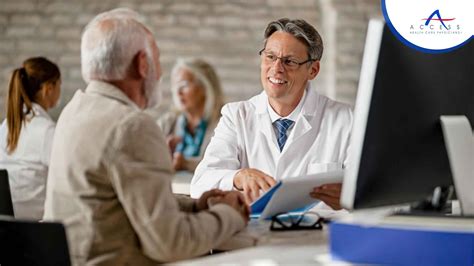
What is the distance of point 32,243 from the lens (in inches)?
85.5

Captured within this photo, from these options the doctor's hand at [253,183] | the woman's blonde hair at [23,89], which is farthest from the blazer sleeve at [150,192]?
the woman's blonde hair at [23,89]

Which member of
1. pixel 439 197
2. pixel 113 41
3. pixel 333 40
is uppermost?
pixel 333 40

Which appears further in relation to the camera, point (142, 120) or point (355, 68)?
point (355, 68)

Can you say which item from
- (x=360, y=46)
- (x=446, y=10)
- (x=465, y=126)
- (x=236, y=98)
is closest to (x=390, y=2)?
(x=446, y=10)

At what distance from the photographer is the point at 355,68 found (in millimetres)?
6836

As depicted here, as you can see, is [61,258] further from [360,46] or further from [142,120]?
[360,46]

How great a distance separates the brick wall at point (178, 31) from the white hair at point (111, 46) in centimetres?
500

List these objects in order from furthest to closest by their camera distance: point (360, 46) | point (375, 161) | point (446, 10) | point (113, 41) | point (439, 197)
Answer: point (360, 46) < point (446, 10) < point (113, 41) < point (439, 197) < point (375, 161)

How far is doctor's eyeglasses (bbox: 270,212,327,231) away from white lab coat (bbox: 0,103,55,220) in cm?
202

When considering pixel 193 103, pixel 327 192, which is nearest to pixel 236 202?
pixel 327 192

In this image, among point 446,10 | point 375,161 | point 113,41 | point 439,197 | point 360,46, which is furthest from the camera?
point 360,46

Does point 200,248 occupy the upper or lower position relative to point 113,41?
lower

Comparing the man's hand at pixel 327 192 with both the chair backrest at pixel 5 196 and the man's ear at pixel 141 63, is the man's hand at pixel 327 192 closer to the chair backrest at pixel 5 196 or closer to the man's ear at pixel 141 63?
the man's ear at pixel 141 63

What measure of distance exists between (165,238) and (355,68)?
4957 mm
